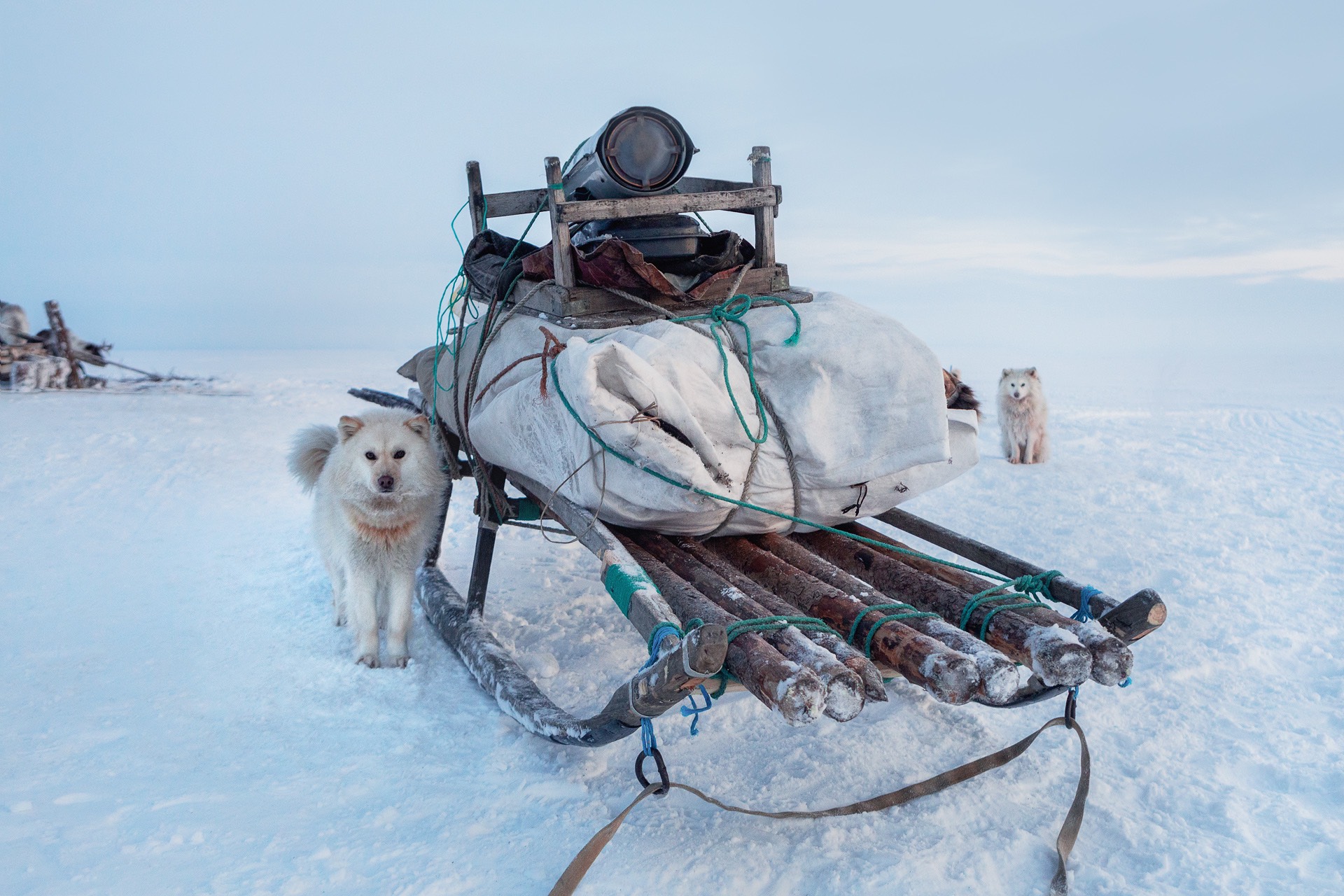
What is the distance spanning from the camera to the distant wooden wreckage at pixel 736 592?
226 centimetres

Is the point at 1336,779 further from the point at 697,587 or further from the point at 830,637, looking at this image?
the point at 697,587

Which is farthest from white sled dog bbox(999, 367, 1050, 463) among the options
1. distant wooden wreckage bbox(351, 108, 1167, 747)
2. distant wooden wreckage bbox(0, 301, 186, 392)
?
distant wooden wreckage bbox(0, 301, 186, 392)

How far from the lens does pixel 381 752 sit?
3328mm

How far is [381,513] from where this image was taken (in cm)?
420

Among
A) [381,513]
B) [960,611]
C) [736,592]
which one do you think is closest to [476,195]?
[381,513]

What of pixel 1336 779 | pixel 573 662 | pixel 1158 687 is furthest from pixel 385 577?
pixel 1336 779

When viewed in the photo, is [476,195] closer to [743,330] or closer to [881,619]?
[743,330]

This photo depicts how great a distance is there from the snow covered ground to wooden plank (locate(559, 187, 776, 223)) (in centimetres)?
201

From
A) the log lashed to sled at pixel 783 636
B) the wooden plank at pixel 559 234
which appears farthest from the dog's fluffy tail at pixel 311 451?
the log lashed to sled at pixel 783 636

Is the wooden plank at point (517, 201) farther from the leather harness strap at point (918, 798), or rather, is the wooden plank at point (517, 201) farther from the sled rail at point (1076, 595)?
the leather harness strap at point (918, 798)

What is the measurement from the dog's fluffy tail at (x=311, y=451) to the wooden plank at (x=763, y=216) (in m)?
2.63

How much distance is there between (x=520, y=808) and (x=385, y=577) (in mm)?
1769

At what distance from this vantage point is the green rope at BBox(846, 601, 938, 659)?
2.57 meters

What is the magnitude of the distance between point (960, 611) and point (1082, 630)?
14.1 inches
